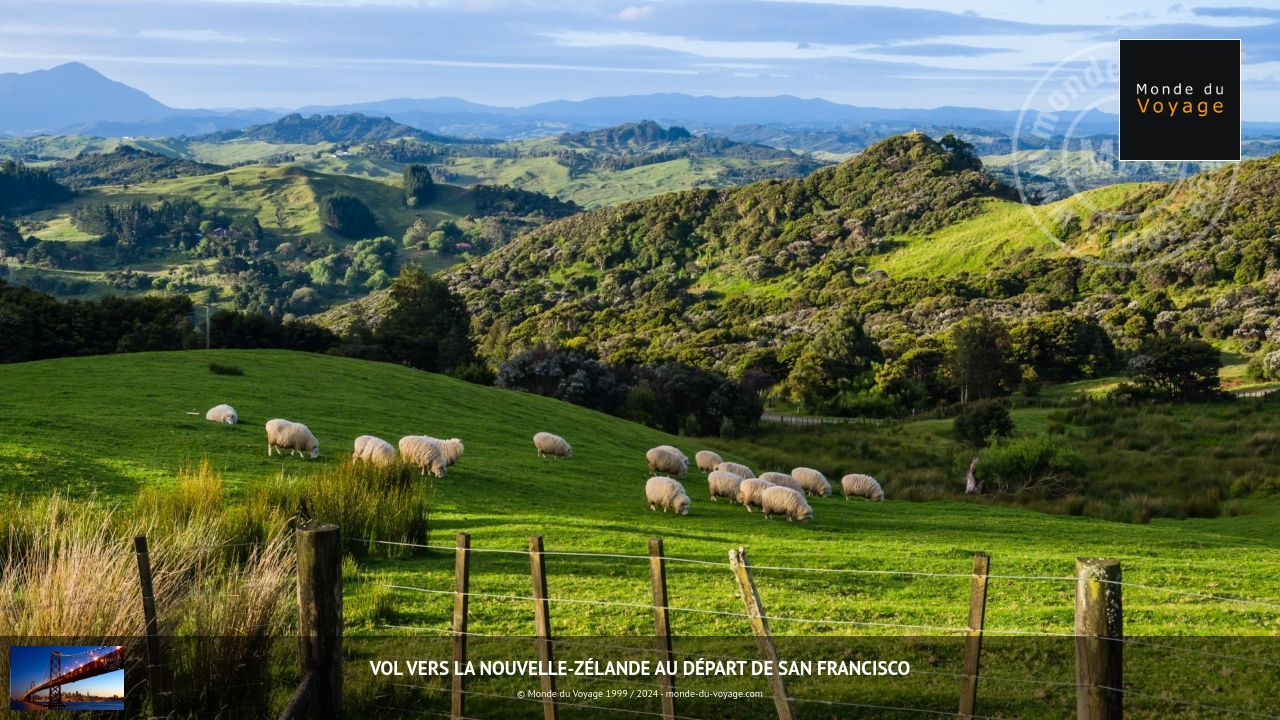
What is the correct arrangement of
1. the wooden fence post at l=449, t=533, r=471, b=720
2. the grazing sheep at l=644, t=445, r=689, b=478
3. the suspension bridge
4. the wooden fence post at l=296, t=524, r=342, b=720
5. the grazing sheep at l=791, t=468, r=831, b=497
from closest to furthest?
the suspension bridge
the wooden fence post at l=296, t=524, r=342, b=720
the wooden fence post at l=449, t=533, r=471, b=720
the grazing sheep at l=791, t=468, r=831, b=497
the grazing sheep at l=644, t=445, r=689, b=478

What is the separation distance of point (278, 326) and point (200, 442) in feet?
116

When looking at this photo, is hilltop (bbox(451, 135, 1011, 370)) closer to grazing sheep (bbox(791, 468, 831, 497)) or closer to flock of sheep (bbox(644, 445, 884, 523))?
flock of sheep (bbox(644, 445, 884, 523))

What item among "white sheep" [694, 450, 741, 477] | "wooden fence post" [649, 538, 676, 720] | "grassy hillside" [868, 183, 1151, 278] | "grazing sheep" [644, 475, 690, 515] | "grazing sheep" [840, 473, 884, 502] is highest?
"grassy hillside" [868, 183, 1151, 278]

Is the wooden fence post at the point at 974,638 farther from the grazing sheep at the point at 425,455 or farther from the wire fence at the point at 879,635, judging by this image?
the grazing sheep at the point at 425,455

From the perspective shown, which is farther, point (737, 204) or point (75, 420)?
point (737, 204)

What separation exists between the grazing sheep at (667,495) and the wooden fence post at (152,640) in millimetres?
12728

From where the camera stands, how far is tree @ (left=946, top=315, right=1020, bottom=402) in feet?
195

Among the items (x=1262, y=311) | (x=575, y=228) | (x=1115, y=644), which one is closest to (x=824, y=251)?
(x=575, y=228)

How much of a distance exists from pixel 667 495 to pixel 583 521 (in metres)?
3.15

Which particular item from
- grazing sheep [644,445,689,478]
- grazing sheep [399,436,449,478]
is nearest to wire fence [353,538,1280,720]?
grazing sheep [399,436,449,478]

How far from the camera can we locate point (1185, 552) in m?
16.1

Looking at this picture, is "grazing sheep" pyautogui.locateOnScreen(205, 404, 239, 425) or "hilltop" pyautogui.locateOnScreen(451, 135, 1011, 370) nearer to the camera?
"grazing sheep" pyautogui.locateOnScreen(205, 404, 239, 425)

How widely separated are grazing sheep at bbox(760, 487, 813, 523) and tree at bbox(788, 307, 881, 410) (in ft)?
146

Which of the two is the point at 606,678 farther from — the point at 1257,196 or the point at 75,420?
the point at 1257,196
